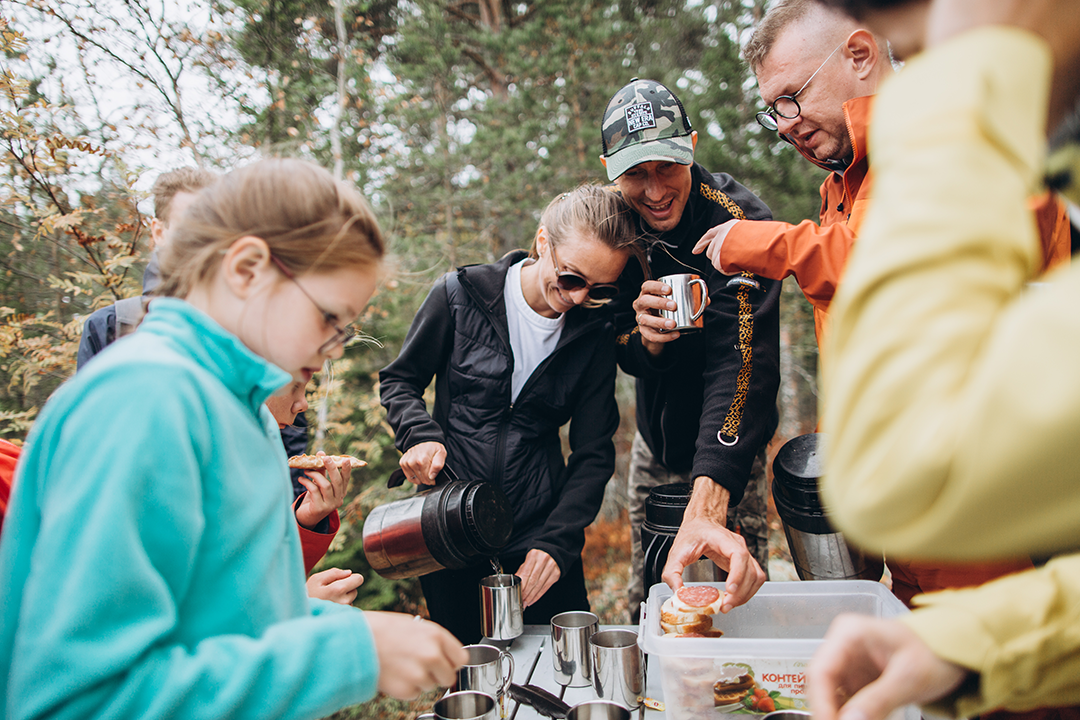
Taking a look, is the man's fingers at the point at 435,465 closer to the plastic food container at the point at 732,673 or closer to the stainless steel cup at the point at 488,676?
the stainless steel cup at the point at 488,676

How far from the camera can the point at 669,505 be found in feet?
7.50

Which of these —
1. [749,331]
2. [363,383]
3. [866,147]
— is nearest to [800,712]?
[749,331]

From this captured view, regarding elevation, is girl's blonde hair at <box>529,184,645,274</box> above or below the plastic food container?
above

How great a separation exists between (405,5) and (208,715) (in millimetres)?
7468

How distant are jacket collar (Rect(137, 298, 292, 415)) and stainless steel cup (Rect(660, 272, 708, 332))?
4.89ft

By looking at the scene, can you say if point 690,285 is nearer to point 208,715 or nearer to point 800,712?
point 800,712

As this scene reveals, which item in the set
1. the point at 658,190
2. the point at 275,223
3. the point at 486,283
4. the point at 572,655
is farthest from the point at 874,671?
the point at 486,283

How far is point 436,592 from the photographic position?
103 inches

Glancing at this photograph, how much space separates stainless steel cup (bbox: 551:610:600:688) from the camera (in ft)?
5.87

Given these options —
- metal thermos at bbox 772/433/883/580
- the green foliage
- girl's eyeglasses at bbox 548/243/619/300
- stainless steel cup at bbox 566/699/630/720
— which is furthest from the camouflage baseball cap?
the green foliage

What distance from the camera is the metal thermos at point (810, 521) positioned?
196 cm

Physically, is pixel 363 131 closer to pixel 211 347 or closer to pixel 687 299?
pixel 687 299

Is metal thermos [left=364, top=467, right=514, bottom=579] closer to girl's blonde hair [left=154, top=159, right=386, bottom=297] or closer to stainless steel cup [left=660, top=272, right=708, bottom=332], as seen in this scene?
stainless steel cup [left=660, top=272, right=708, bottom=332]

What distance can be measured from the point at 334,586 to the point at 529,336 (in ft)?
4.45
